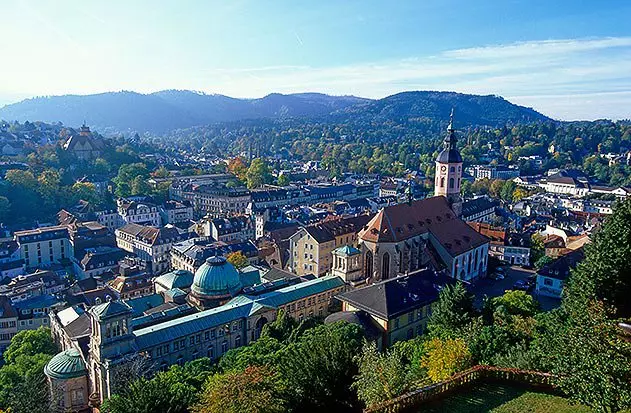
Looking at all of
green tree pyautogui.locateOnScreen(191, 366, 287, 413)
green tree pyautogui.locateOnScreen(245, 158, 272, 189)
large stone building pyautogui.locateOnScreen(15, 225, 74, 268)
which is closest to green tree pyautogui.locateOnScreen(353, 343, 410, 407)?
green tree pyautogui.locateOnScreen(191, 366, 287, 413)

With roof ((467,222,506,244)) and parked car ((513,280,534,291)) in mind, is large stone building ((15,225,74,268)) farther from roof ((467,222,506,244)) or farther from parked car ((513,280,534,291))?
parked car ((513,280,534,291))

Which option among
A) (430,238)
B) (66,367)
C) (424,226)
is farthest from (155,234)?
(66,367)

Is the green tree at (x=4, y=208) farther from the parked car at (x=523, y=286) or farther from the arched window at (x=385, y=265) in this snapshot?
the parked car at (x=523, y=286)

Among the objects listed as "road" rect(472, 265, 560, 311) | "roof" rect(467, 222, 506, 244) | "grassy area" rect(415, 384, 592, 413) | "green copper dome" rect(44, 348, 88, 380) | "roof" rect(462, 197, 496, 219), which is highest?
"grassy area" rect(415, 384, 592, 413)

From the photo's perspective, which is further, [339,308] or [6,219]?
[6,219]

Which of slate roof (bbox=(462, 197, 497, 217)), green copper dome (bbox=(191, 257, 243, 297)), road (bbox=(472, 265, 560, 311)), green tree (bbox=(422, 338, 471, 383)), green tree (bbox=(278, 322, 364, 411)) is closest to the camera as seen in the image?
green tree (bbox=(278, 322, 364, 411))

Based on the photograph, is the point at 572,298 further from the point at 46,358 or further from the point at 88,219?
the point at 88,219

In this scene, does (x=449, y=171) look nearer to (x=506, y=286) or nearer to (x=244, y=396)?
(x=506, y=286)

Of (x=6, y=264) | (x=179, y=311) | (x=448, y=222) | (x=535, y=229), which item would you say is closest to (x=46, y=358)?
(x=179, y=311)
